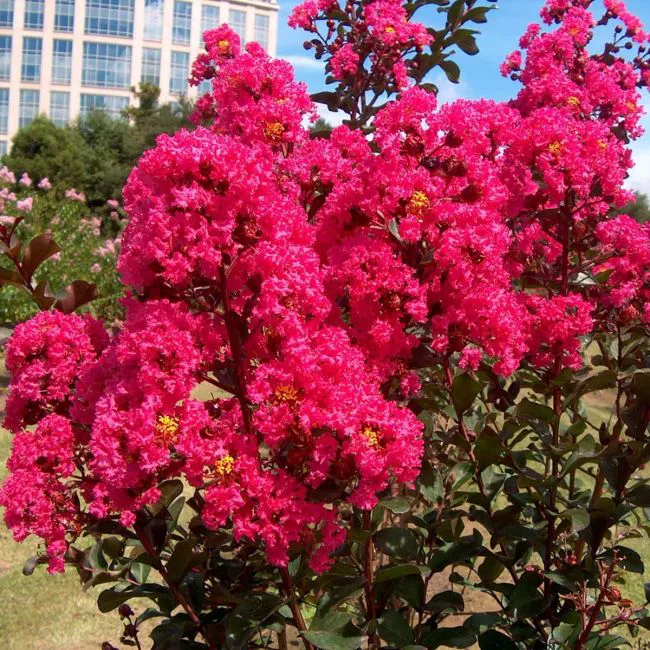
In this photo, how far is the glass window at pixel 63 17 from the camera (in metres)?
40.6

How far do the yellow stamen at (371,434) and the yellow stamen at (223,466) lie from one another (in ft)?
0.69

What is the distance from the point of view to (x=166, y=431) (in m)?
1.24

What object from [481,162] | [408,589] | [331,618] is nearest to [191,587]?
[331,618]

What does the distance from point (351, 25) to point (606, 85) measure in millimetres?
824

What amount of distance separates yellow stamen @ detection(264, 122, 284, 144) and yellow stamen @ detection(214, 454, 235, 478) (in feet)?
2.50

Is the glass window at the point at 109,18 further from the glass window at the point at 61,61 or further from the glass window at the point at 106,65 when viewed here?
the glass window at the point at 61,61

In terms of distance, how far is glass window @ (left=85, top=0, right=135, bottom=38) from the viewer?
135 ft

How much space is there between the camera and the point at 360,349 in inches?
56.1

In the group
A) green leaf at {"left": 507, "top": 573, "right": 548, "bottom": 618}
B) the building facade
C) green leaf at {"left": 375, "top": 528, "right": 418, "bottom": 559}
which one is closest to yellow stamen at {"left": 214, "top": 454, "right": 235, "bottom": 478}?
green leaf at {"left": 375, "top": 528, "right": 418, "bottom": 559}

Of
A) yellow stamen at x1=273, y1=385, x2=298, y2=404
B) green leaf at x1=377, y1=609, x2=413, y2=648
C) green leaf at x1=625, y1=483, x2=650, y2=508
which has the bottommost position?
green leaf at x1=377, y1=609, x2=413, y2=648

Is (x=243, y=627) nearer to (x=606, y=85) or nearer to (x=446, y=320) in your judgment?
(x=446, y=320)

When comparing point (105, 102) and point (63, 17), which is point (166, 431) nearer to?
point (105, 102)

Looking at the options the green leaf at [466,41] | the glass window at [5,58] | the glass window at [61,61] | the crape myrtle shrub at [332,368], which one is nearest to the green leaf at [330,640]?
the crape myrtle shrub at [332,368]

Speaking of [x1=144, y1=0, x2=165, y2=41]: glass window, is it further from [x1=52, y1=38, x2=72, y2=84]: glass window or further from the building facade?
[x1=52, y1=38, x2=72, y2=84]: glass window
